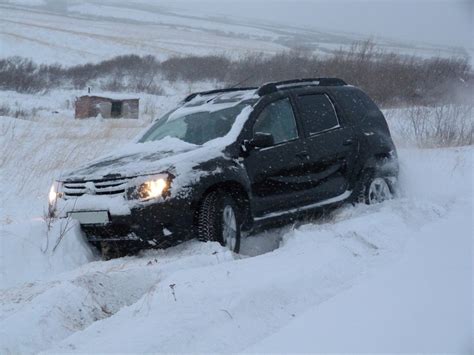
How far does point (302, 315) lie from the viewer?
357 cm

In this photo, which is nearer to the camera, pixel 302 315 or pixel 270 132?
pixel 302 315

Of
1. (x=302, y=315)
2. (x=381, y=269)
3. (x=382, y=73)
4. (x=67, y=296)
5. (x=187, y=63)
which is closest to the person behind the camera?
(x=302, y=315)

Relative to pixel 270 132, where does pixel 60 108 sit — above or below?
below

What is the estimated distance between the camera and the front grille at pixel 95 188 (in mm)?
5250

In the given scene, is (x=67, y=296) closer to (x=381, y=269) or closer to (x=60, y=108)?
(x=381, y=269)

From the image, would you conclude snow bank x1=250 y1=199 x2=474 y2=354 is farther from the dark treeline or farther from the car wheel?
the dark treeline

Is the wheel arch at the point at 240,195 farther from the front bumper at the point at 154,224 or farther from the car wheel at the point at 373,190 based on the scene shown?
the car wheel at the point at 373,190

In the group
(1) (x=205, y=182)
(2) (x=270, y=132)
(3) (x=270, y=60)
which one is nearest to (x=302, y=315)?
(1) (x=205, y=182)

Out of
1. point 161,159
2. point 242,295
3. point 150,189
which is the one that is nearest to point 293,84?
point 161,159

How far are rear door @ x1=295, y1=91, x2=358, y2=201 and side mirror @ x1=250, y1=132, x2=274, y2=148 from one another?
71 centimetres

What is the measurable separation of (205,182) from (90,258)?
50.1 inches

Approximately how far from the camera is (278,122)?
6352 millimetres

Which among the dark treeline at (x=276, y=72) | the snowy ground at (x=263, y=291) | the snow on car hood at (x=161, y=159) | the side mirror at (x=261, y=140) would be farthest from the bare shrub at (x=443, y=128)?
the snow on car hood at (x=161, y=159)

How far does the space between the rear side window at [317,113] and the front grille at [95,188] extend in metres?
2.30
